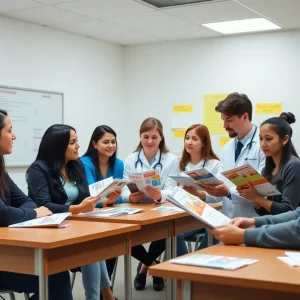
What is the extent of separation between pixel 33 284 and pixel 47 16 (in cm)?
317

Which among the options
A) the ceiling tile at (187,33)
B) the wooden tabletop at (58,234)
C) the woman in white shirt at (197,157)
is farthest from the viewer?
the ceiling tile at (187,33)

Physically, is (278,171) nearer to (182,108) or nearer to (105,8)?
(105,8)

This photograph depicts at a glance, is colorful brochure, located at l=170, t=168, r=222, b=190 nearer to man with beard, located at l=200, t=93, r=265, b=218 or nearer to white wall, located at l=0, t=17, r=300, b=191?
→ man with beard, located at l=200, t=93, r=265, b=218

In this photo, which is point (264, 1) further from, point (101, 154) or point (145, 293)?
point (145, 293)

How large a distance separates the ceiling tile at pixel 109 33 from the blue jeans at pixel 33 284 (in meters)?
3.27

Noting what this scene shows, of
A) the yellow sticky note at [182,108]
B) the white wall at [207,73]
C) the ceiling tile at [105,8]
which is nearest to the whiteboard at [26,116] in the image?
the ceiling tile at [105,8]

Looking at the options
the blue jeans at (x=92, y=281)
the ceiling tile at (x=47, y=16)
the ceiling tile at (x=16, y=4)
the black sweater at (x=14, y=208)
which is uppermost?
the ceiling tile at (x=16, y=4)

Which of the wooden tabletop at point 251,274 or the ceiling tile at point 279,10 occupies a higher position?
the ceiling tile at point 279,10

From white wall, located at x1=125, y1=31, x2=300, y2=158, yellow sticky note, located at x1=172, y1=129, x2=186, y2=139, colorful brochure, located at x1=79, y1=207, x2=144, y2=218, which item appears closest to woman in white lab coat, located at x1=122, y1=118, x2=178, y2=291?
colorful brochure, located at x1=79, y1=207, x2=144, y2=218

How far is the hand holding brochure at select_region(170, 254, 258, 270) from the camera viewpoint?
1.82m

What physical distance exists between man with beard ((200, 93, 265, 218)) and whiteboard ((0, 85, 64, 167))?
2.30m

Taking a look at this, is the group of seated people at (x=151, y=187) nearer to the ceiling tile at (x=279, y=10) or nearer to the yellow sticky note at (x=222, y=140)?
the ceiling tile at (x=279, y=10)

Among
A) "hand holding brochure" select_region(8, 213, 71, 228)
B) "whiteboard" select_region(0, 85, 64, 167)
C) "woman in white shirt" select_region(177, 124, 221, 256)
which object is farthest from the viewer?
"whiteboard" select_region(0, 85, 64, 167)

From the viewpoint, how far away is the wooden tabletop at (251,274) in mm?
1651
